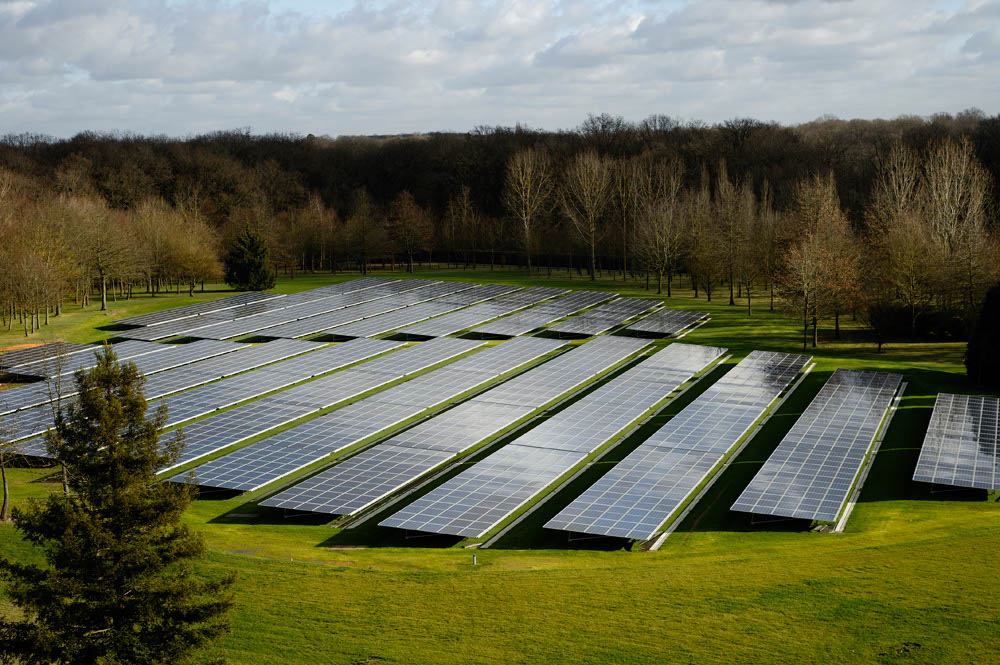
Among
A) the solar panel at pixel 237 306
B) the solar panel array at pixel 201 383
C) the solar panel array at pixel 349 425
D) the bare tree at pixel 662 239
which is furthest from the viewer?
the bare tree at pixel 662 239

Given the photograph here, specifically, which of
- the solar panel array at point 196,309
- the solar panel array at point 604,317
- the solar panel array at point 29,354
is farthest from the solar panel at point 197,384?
the solar panel array at point 604,317

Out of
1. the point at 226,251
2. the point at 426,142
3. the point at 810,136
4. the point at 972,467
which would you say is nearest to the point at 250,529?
the point at 972,467

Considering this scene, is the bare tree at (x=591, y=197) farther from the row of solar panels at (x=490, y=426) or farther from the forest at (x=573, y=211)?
the row of solar panels at (x=490, y=426)

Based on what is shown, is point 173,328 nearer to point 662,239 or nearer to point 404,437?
point 404,437

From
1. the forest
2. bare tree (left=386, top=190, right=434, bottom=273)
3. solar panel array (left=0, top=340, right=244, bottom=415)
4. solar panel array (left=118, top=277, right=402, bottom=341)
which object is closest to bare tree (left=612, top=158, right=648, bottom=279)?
the forest

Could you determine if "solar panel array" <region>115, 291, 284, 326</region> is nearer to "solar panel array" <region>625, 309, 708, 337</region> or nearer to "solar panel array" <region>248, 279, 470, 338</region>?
"solar panel array" <region>248, 279, 470, 338</region>

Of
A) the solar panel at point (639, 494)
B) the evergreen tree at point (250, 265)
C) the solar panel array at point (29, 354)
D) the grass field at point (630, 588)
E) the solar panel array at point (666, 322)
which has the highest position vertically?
the evergreen tree at point (250, 265)

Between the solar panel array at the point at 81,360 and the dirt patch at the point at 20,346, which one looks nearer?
the solar panel array at the point at 81,360

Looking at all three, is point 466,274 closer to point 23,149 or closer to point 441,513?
point 441,513
